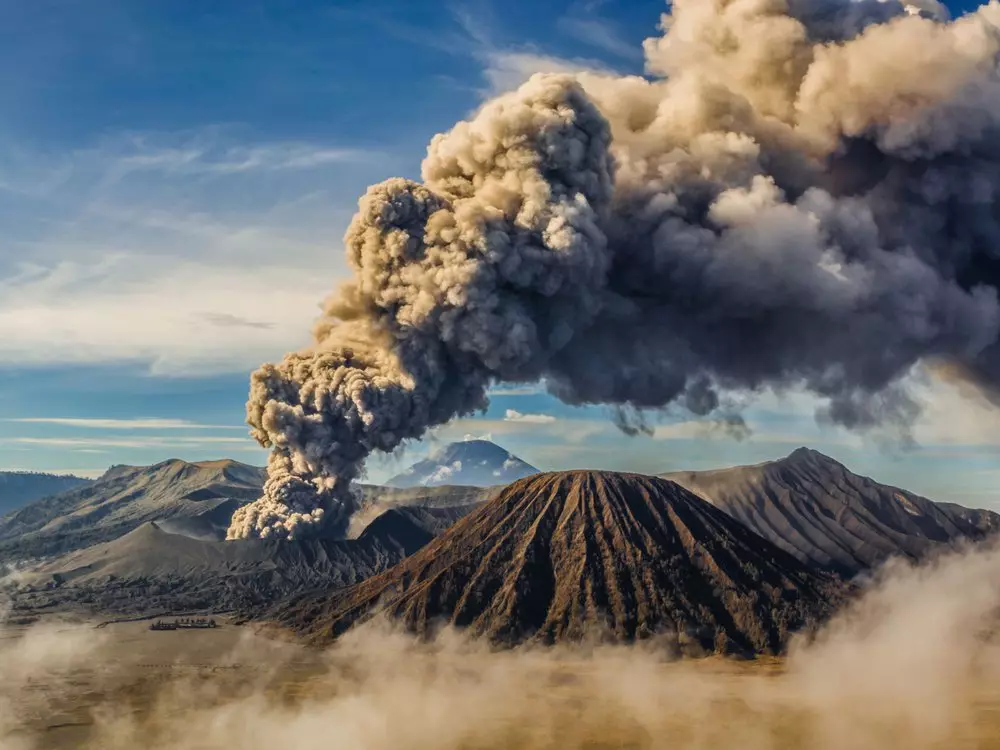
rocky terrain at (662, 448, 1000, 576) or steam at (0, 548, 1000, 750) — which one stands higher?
rocky terrain at (662, 448, 1000, 576)

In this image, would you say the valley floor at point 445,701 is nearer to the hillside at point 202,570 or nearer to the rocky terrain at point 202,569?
the rocky terrain at point 202,569

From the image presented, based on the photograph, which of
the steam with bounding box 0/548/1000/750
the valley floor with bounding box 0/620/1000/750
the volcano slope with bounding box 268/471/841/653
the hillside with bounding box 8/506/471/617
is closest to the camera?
the valley floor with bounding box 0/620/1000/750

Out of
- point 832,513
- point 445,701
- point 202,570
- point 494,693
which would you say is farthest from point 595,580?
point 832,513

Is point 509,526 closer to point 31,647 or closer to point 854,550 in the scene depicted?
point 31,647

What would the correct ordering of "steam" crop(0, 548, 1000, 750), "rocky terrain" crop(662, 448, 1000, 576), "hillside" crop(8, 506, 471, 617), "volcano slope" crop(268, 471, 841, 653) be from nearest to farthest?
1. "steam" crop(0, 548, 1000, 750)
2. "volcano slope" crop(268, 471, 841, 653)
3. "hillside" crop(8, 506, 471, 617)
4. "rocky terrain" crop(662, 448, 1000, 576)

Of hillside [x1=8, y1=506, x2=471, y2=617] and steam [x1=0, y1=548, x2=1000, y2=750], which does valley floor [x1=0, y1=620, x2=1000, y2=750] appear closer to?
steam [x1=0, y1=548, x2=1000, y2=750]

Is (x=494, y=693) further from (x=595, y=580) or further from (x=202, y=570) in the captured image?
(x=202, y=570)

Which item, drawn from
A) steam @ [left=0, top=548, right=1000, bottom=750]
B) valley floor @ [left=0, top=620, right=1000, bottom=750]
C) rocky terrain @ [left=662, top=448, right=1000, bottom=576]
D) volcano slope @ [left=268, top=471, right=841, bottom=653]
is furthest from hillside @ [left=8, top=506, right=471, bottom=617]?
rocky terrain @ [left=662, top=448, right=1000, bottom=576]

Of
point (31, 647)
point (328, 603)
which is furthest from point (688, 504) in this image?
point (31, 647)
